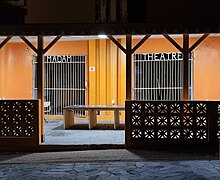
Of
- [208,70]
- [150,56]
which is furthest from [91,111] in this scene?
[208,70]

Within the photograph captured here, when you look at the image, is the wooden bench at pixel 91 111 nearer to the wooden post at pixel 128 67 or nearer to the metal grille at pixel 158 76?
the wooden post at pixel 128 67

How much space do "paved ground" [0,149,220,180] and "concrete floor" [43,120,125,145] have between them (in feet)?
1.79

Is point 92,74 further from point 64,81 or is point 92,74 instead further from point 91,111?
point 91,111

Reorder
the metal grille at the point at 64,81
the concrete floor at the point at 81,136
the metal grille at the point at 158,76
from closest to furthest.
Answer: the concrete floor at the point at 81,136
the metal grille at the point at 158,76
the metal grille at the point at 64,81

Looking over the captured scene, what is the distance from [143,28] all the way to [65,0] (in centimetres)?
192

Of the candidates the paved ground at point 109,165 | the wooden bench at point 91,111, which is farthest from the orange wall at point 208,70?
the paved ground at point 109,165

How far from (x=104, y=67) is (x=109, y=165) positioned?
20.1ft

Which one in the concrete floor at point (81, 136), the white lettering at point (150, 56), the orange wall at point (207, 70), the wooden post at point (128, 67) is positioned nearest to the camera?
the wooden post at point (128, 67)

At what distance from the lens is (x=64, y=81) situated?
40.7ft

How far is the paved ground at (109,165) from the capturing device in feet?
18.0

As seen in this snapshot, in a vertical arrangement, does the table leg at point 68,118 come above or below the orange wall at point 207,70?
below

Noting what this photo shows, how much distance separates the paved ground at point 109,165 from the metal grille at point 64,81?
5.22 m

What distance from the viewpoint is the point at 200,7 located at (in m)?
7.49

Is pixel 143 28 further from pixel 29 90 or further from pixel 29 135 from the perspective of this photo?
pixel 29 90
